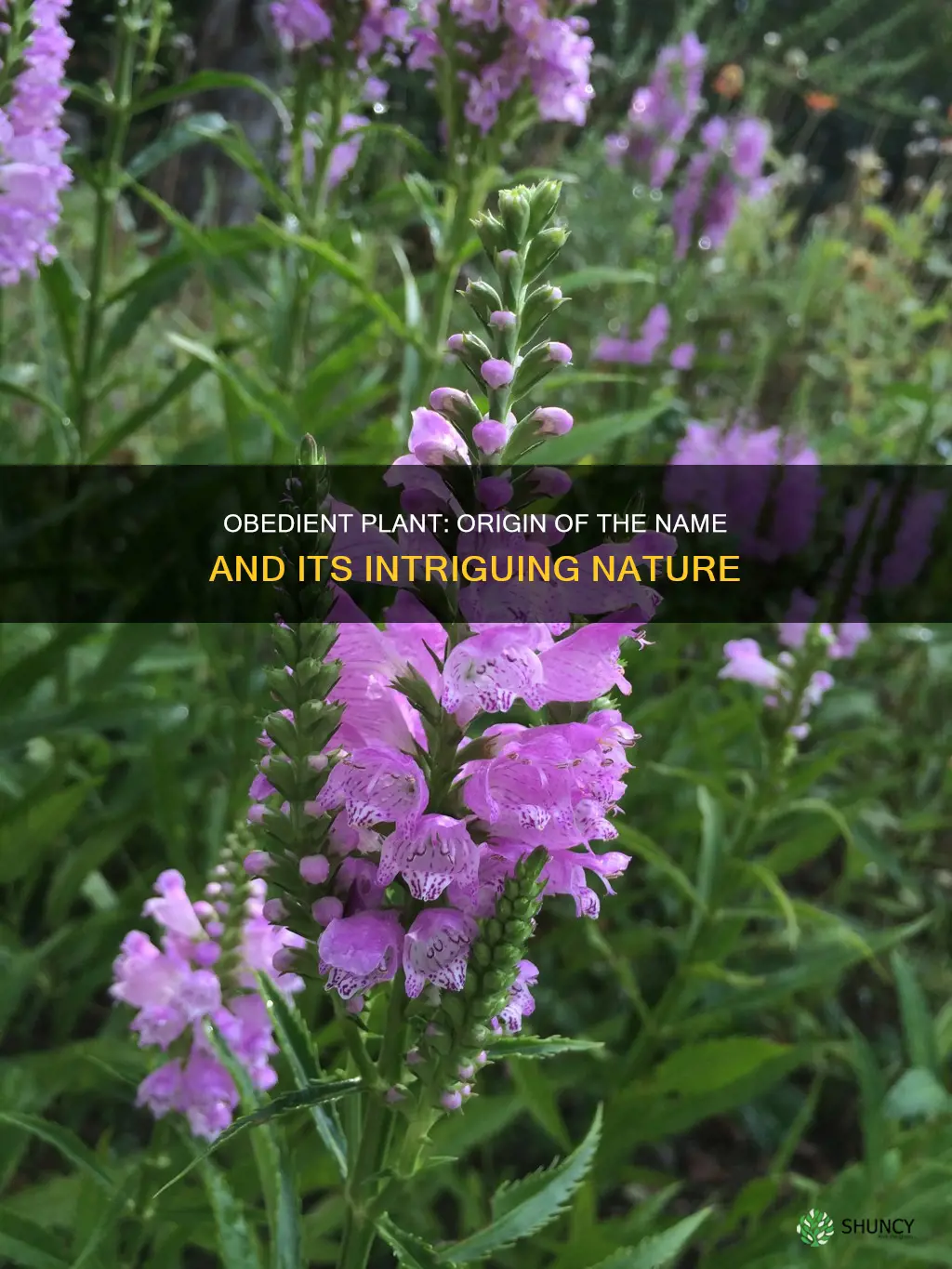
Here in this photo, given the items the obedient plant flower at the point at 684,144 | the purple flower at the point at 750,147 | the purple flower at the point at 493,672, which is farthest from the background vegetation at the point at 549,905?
the purple flower at the point at 750,147

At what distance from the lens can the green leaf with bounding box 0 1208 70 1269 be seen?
1.15 metres

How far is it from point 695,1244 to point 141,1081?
1.47 meters

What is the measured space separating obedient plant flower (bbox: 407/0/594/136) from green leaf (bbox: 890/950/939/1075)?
1731mm

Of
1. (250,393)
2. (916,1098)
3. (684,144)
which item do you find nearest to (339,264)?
(250,393)

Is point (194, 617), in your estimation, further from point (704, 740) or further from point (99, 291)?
point (704, 740)

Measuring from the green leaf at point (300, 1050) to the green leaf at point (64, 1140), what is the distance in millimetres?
337

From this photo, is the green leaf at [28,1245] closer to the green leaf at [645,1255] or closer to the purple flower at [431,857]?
the green leaf at [645,1255]

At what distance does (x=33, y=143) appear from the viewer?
1.52m

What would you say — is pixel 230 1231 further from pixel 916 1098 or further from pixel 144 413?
pixel 144 413

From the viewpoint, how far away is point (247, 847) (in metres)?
1.16

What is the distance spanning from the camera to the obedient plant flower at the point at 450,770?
72cm

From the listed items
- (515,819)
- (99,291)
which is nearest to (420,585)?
(515,819)

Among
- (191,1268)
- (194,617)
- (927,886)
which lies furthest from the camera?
(927,886)

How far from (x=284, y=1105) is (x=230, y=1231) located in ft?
1.29
